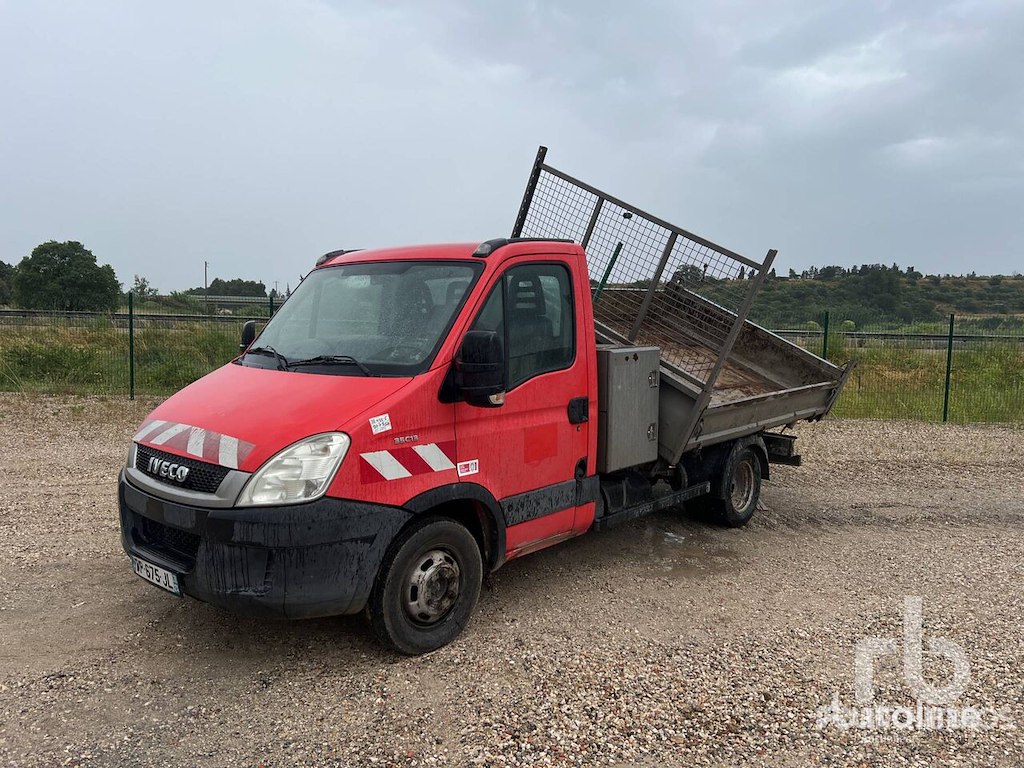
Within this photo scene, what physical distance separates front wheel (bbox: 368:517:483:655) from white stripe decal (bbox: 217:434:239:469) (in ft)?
2.99

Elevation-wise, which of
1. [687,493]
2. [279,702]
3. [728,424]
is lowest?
[279,702]

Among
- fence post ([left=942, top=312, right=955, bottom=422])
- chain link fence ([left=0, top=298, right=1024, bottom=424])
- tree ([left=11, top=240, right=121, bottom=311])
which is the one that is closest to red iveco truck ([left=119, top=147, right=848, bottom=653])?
chain link fence ([left=0, top=298, right=1024, bottom=424])

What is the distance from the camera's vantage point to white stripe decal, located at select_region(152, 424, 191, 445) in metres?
3.92

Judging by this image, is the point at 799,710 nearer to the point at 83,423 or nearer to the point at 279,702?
the point at 279,702

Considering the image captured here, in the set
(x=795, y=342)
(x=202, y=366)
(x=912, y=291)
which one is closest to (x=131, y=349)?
(x=202, y=366)

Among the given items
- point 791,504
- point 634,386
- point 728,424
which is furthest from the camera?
point 791,504

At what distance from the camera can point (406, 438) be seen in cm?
382

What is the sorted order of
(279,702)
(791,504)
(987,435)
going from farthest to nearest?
1. (987,435)
2. (791,504)
3. (279,702)

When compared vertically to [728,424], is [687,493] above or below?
below

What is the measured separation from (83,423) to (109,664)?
840 centimetres

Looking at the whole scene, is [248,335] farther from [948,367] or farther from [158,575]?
[948,367]

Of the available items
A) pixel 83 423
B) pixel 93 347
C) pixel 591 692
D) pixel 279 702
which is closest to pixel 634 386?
pixel 591 692

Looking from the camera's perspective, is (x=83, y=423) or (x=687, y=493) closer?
(x=687, y=493)

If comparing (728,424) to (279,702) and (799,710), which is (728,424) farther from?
(279,702)
